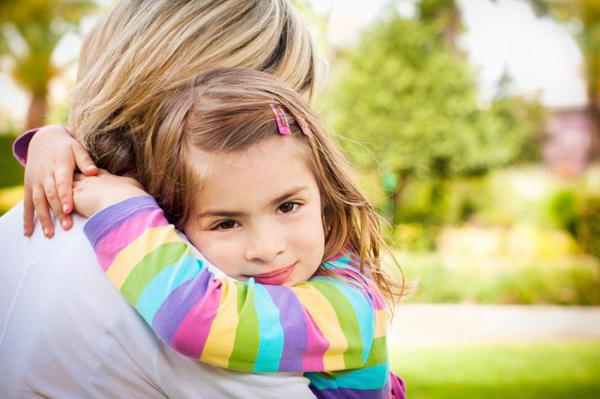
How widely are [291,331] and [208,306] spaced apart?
0.18m

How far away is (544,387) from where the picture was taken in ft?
20.2

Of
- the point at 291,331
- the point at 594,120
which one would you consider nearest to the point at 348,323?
the point at 291,331

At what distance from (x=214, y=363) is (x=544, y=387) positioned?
A: 5.74 metres

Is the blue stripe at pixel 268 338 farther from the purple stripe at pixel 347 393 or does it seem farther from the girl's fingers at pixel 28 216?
the girl's fingers at pixel 28 216

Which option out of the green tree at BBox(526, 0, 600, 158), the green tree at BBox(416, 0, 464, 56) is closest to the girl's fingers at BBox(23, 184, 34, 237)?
the green tree at BBox(416, 0, 464, 56)

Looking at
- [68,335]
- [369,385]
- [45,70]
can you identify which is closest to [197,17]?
[68,335]

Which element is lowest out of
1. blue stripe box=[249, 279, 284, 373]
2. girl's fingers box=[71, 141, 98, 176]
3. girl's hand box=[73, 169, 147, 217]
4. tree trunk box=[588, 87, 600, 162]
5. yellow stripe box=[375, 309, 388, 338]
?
tree trunk box=[588, 87, 600, 162]

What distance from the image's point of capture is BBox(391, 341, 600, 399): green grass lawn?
19.7 ft

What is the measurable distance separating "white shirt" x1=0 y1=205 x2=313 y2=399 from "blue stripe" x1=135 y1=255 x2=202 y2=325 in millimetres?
44

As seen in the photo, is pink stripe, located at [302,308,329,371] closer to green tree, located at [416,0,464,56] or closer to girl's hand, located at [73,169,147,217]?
girl's hand, located at [73,169,147,217]

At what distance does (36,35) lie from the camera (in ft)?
55.5

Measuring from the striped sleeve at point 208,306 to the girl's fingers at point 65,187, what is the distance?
10cm

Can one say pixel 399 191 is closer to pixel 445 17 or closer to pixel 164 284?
pixel 445 17

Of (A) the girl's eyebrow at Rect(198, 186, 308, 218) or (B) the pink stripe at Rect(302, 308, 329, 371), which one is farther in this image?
(A) the girl's eyebrow at Rect(198, 186, 308, 218)
